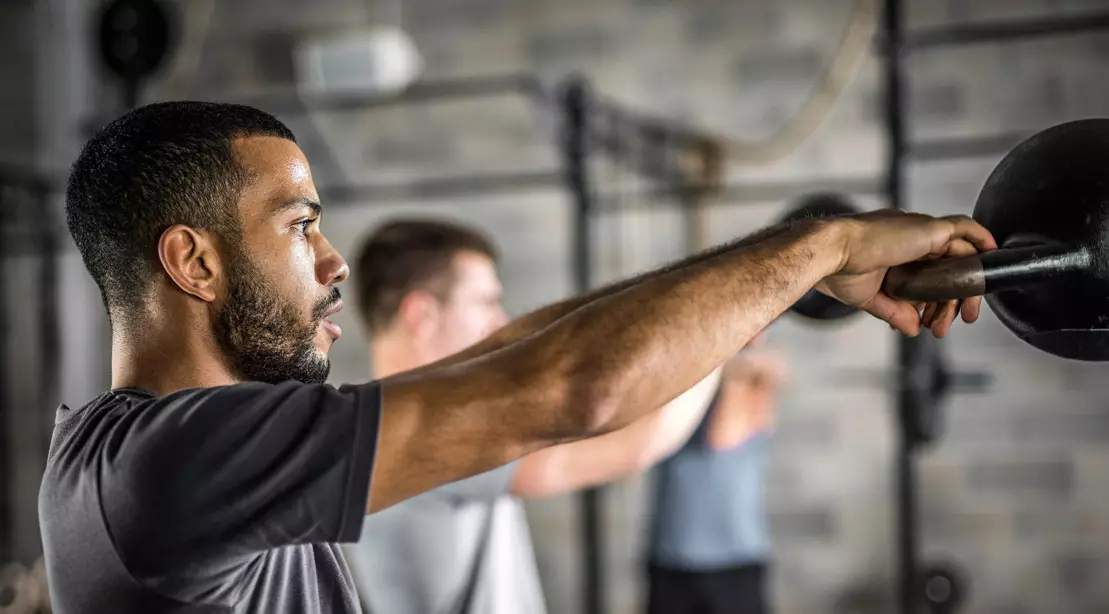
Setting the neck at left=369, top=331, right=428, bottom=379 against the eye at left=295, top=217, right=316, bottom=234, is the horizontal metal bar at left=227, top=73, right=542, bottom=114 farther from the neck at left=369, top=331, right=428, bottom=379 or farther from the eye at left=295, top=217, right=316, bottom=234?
the eye at left=295, top=217, right=316, bottom=234

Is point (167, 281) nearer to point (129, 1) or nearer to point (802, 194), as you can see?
point (129, 1)

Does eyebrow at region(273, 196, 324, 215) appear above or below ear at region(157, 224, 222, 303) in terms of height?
above

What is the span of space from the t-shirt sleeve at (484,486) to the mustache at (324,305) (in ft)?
2.39

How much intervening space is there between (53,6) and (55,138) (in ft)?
2.03

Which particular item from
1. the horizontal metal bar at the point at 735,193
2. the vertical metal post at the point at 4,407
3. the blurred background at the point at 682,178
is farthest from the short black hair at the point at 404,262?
the vertical metal post at the point at 4,407

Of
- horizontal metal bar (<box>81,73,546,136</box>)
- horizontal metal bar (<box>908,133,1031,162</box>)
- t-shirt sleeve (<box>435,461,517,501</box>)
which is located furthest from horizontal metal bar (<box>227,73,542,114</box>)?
t-shirt sleeve (<box>435,461,517,501</box>)

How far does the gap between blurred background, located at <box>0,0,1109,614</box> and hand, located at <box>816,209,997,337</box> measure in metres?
2.38

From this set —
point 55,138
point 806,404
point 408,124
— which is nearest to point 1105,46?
point 806,404

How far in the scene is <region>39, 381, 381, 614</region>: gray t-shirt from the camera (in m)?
0.88

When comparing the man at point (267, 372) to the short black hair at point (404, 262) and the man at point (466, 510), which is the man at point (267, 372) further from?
the short black hair at point (404, 262)

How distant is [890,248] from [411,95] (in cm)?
281

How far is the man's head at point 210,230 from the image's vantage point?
105 centimetres

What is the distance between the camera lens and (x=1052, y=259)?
98cm

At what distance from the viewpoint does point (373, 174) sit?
485cm
